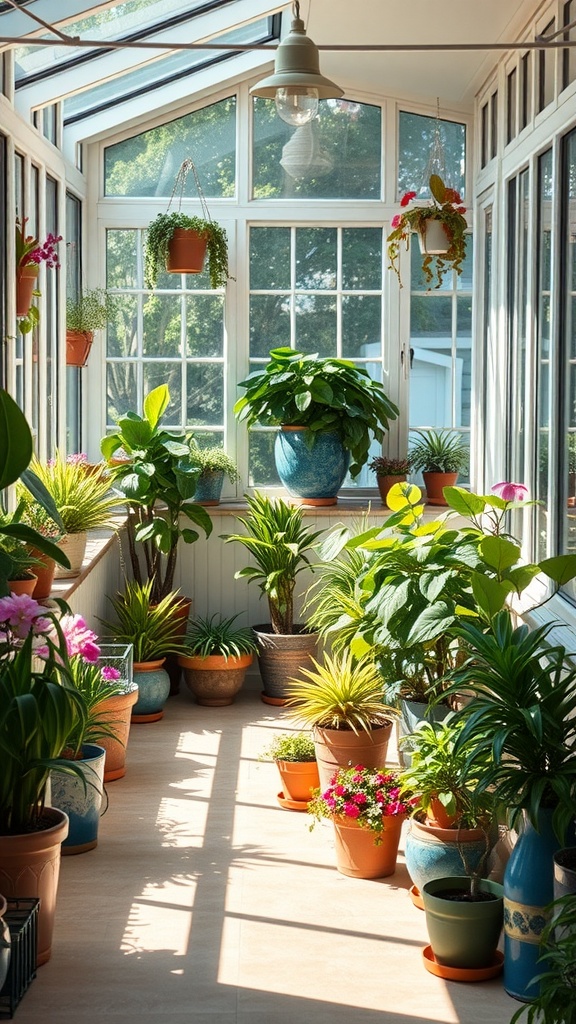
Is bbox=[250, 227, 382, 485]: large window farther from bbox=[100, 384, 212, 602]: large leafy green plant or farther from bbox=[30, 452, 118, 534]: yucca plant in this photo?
bbox=[30, 452, 118, 534]: yucca plant

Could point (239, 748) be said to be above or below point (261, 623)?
below

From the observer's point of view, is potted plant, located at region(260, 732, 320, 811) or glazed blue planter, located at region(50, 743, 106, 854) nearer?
glazed blue planter, located at region(50, 743, 106, 854)

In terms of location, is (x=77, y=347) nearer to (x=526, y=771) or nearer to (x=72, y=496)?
(x=72, y=496)

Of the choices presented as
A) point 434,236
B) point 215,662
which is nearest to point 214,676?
point 215,662

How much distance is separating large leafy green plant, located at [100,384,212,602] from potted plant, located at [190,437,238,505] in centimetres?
15

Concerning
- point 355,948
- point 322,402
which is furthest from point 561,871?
point 322,402

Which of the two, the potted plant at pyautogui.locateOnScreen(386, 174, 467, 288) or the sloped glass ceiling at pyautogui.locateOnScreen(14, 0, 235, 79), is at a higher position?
the sloped glass ceiling at pyautogui.locateOnScreen(14, 0, 235, 79)

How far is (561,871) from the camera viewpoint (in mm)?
3020

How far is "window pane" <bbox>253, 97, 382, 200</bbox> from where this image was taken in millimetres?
7441

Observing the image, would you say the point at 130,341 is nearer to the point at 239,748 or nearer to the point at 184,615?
the point at 184,615

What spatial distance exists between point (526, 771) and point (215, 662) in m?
3.52

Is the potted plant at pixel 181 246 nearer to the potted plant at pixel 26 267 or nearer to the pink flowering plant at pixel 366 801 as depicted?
the potted plant at pixel 26 267

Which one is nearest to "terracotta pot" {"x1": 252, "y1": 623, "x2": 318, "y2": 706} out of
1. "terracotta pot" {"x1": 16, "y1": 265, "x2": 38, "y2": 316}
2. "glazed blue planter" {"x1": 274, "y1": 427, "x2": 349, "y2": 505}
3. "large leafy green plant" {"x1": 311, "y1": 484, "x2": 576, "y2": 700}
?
"glazed blue planter" {"x1": 274, "y1": 427, "x2": 349, "y2": 505}

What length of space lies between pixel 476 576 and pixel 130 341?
409 centimetres
